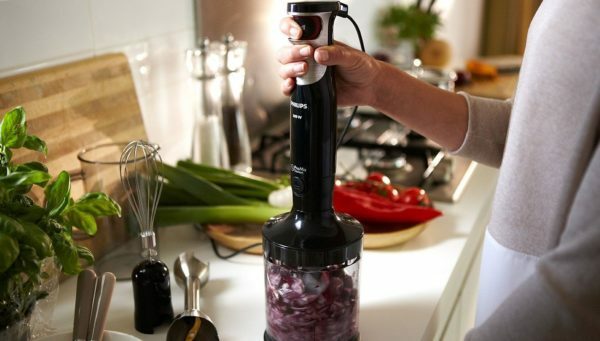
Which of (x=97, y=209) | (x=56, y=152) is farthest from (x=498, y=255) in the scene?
(x=56, y=152)

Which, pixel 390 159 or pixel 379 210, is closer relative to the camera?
pixel 379 210

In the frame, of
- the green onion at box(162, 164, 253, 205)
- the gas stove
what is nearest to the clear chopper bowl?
the green onion at box(162, 164, 253, 205)

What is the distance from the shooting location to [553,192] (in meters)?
0.79

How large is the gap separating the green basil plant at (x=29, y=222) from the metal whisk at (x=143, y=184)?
0.40ft

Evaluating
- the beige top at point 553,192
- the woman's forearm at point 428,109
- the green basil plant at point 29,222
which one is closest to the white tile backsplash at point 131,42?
the green basil plant at point 29,222

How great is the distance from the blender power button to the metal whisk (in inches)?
10.8

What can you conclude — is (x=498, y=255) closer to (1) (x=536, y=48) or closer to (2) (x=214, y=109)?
(1) (x=536, y=48)

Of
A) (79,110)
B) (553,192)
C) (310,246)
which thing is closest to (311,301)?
(310,246)

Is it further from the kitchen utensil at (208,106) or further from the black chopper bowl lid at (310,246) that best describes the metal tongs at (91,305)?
the kitchen utensil at (208,106)

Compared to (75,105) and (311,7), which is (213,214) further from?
(311,7)

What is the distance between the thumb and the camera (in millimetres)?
771

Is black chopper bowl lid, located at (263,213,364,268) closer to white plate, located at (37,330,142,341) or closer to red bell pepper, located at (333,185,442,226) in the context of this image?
white plate, located at (37,330,142,341)

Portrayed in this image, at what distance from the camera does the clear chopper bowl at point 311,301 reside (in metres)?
0.78

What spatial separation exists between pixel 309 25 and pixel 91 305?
16.7 inches
